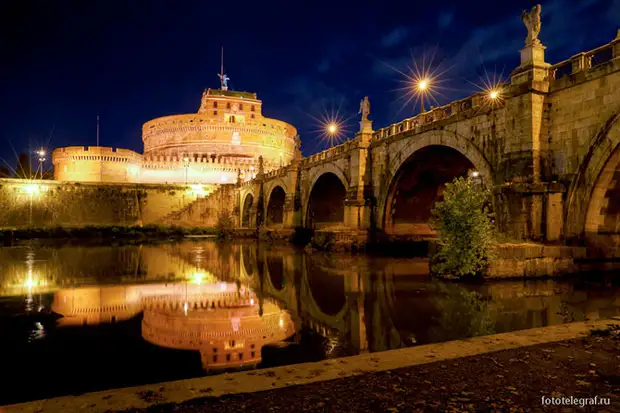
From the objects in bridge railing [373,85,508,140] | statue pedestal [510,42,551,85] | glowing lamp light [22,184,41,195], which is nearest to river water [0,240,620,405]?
statue pedestal [510,42,551,85]

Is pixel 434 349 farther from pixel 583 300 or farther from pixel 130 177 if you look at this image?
pixel 130 177

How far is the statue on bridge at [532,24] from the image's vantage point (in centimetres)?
1299

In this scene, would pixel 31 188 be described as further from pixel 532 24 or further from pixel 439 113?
pixel 532 24

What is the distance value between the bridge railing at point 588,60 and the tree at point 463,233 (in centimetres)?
464

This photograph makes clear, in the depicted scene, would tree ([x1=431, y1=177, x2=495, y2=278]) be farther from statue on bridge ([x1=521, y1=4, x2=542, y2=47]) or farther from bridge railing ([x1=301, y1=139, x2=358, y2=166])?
bridge railing ([x1=301, y1=139, x2=358, y2=166])

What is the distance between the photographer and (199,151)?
74.0 meters

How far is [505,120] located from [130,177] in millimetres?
56651

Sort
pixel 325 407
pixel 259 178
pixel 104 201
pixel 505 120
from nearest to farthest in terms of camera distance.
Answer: pixel 325 407, pixel 505 120, pixel 259 178, pixel 104 201

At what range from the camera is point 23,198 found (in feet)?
157

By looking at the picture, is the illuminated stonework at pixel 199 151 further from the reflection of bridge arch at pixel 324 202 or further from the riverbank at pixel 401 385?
the riverbank at pixel 401 385

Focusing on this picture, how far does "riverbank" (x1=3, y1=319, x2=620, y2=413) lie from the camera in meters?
3.72

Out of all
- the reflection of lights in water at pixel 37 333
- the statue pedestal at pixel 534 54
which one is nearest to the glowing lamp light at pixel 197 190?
the statue pedestal at pixel 534 54

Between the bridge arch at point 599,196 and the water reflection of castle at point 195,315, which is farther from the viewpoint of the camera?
the bridge arch at point 599,196

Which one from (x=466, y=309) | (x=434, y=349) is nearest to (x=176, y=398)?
(x=434, y=349)
